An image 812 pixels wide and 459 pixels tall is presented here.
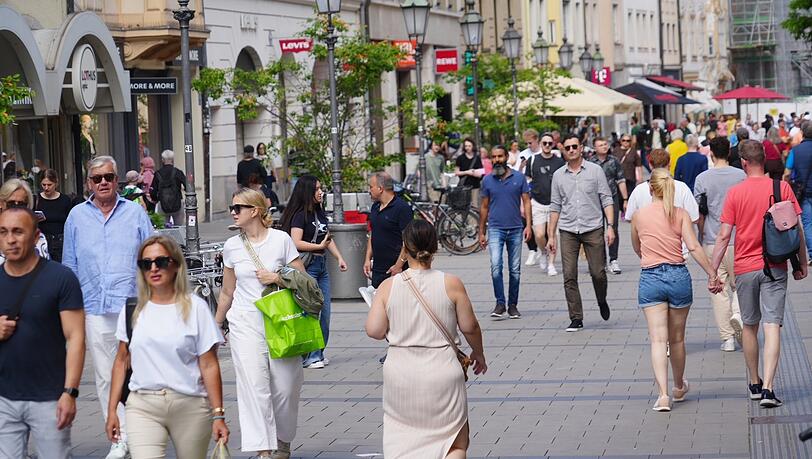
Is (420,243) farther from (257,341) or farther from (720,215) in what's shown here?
(720,215)

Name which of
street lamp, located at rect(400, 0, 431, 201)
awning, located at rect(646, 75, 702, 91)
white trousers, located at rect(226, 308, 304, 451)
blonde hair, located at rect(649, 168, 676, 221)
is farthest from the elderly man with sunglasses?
awning, located at rect(646, 75, 702, 91)

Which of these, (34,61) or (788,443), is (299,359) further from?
(34,61)

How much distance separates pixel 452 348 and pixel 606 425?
10.3 ft

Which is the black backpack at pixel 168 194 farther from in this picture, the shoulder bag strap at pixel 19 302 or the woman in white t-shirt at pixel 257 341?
the shoulder bag strap at pixel 19 302

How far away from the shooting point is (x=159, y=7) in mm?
27609

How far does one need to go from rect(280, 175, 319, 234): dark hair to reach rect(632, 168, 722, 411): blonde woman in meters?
3.02

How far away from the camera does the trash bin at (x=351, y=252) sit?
17.4 m

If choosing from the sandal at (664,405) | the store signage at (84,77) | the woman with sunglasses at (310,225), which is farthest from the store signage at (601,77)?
the sandal at (664,405)

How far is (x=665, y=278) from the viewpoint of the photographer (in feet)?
33.8

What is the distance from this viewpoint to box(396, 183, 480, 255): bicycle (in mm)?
23344

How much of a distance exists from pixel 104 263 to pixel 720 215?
5.90 m

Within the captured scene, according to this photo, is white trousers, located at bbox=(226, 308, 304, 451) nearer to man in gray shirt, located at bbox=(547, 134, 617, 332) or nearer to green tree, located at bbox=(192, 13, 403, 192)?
man in gray shirt, located at bbox=(547, 134, 617, 332)

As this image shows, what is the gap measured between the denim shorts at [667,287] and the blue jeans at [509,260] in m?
5.16

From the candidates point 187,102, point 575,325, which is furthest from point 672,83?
point 575,325
